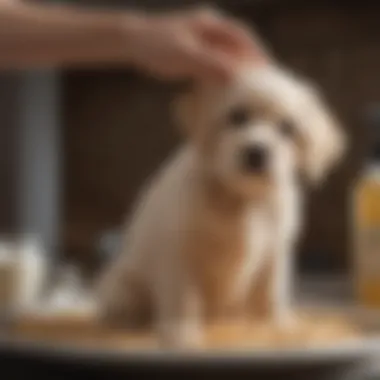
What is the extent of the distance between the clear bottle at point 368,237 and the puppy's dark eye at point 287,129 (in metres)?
0.10

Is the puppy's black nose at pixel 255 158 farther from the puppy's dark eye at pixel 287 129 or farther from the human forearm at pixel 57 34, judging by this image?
the human forearm at pixel 57 34

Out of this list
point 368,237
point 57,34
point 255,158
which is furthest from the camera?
point 368,237

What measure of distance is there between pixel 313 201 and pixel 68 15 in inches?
34.8

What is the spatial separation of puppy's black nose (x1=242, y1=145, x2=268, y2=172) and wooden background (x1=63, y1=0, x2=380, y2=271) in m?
0.68

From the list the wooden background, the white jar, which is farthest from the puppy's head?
the wooden background

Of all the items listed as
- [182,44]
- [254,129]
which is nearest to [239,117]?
[254,129]

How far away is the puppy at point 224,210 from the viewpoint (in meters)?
0.65

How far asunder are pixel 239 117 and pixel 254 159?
0.13 ft

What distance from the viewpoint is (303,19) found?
1383 millimetres

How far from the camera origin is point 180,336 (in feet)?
1.94

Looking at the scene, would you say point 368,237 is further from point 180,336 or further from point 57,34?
point 57,34

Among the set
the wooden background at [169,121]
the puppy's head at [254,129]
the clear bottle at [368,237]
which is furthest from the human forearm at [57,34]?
the wooden background at [169,121]

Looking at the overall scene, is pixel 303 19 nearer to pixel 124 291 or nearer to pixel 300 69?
pixel 300 69

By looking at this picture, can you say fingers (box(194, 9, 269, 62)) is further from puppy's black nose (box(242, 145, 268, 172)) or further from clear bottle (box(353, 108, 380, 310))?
clear bottle (box(353, 108, 380, 310))
